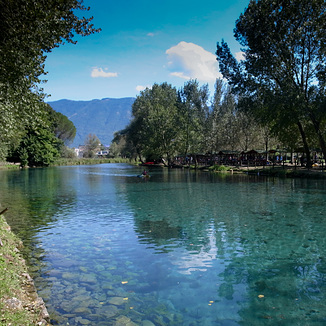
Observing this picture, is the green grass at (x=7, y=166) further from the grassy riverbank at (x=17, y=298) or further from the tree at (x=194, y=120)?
the grassy riverbank at (x=17, y=298)

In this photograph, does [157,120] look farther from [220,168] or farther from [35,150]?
[35,150]

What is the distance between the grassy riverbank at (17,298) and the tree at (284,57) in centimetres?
3956

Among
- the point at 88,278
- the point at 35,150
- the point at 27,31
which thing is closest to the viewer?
the point at 88,278

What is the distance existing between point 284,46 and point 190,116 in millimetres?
39743

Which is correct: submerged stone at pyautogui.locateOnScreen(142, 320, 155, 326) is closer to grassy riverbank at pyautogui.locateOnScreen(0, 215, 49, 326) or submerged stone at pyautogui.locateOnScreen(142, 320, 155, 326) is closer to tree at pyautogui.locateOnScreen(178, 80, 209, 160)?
grassy riverbank at pyautogui.locateOnScreen(0, 215, 49, 326)

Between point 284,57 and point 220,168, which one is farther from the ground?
point 284,57

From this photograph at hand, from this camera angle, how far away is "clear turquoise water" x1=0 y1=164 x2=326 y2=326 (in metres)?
7.34

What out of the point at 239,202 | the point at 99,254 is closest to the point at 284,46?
the point at 239,202

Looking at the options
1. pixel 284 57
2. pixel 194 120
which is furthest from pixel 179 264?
pixel 194 120

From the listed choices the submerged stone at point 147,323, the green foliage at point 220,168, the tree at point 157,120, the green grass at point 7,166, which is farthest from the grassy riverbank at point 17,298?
the green grass at point 7,166

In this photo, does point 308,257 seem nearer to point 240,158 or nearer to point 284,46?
point 284,46

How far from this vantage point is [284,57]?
41.0 meters

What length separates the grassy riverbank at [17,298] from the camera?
214 inches

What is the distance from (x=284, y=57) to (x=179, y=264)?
126 ft
